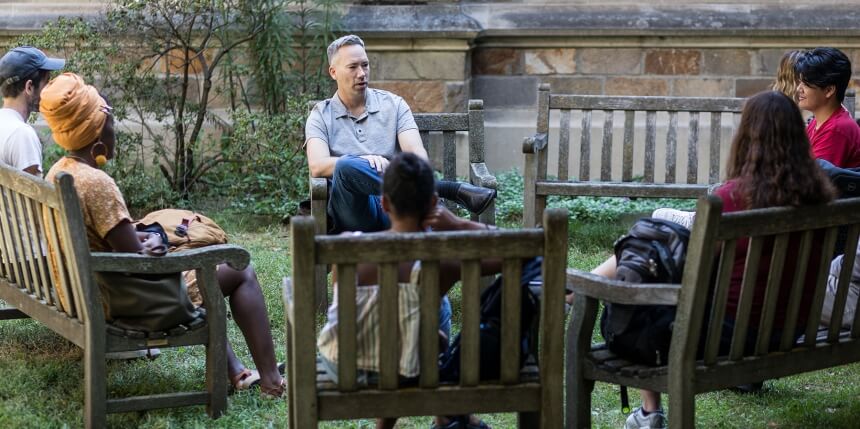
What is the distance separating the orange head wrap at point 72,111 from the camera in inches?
156

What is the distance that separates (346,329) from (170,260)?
3.59 feet

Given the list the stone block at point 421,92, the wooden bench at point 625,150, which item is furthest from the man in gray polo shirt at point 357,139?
the stone block at point 421,92

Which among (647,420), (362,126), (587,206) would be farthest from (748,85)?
(647,420)

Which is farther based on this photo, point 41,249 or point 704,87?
point 704,87

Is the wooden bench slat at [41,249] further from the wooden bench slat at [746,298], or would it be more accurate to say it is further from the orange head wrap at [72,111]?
the wooden bench slat at [746,298]

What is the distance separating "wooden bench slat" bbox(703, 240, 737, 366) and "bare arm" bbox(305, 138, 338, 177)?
97.0 inches

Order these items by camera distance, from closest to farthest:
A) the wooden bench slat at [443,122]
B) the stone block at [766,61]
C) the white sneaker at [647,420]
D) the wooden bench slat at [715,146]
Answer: the white sneaker at [647,420], the wooden bench slat at [443,122], the wooden bench slat at [715,146], the stone block at [766,61]

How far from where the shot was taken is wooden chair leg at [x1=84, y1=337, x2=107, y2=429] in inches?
153

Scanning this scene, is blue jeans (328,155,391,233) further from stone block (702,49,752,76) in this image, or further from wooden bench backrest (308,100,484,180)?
stone block (702,49,752,76)

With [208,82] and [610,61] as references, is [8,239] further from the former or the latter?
[610,61]

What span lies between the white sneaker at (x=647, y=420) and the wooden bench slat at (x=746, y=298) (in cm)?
51

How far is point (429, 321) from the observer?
312cm

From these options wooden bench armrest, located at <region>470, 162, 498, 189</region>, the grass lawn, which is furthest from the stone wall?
the grass lawn

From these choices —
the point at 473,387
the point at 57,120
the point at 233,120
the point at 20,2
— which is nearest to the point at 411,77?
the point at 233,120
